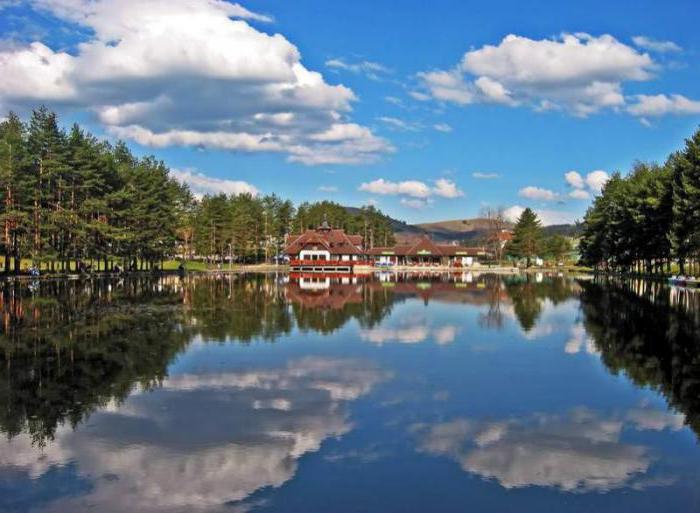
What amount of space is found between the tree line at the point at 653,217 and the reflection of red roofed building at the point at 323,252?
1393 inches

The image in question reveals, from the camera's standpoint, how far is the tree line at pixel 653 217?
160ft

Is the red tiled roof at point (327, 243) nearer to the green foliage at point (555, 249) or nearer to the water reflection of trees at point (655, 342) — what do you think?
the green foliage at point (555, 249)

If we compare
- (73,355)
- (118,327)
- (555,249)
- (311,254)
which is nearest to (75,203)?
(118,327)

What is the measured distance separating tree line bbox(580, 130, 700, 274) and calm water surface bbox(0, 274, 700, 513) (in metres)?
27.3

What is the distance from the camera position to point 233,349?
20.0m

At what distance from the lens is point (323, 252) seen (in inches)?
4045

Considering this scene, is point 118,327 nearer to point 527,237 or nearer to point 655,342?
point 655,342

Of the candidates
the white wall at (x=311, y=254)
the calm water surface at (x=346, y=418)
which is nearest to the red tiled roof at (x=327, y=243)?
the white wall at (x=311, y=254)

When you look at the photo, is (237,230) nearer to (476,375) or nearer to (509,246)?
(509,246)

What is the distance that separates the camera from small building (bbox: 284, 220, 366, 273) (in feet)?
325

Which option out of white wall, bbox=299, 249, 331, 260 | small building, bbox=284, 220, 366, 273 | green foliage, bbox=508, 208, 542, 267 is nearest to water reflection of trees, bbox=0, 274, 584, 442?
small building, bbox=284, 220, 366, 273

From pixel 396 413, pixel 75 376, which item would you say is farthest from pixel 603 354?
pixel 75 376

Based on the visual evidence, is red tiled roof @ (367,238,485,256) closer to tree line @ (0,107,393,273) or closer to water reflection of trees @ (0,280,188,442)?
tree line @ (0,107,393,273)

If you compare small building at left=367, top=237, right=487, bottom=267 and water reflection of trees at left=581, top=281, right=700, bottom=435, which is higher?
small building at left=367, top=237, right=487, bottom=267
